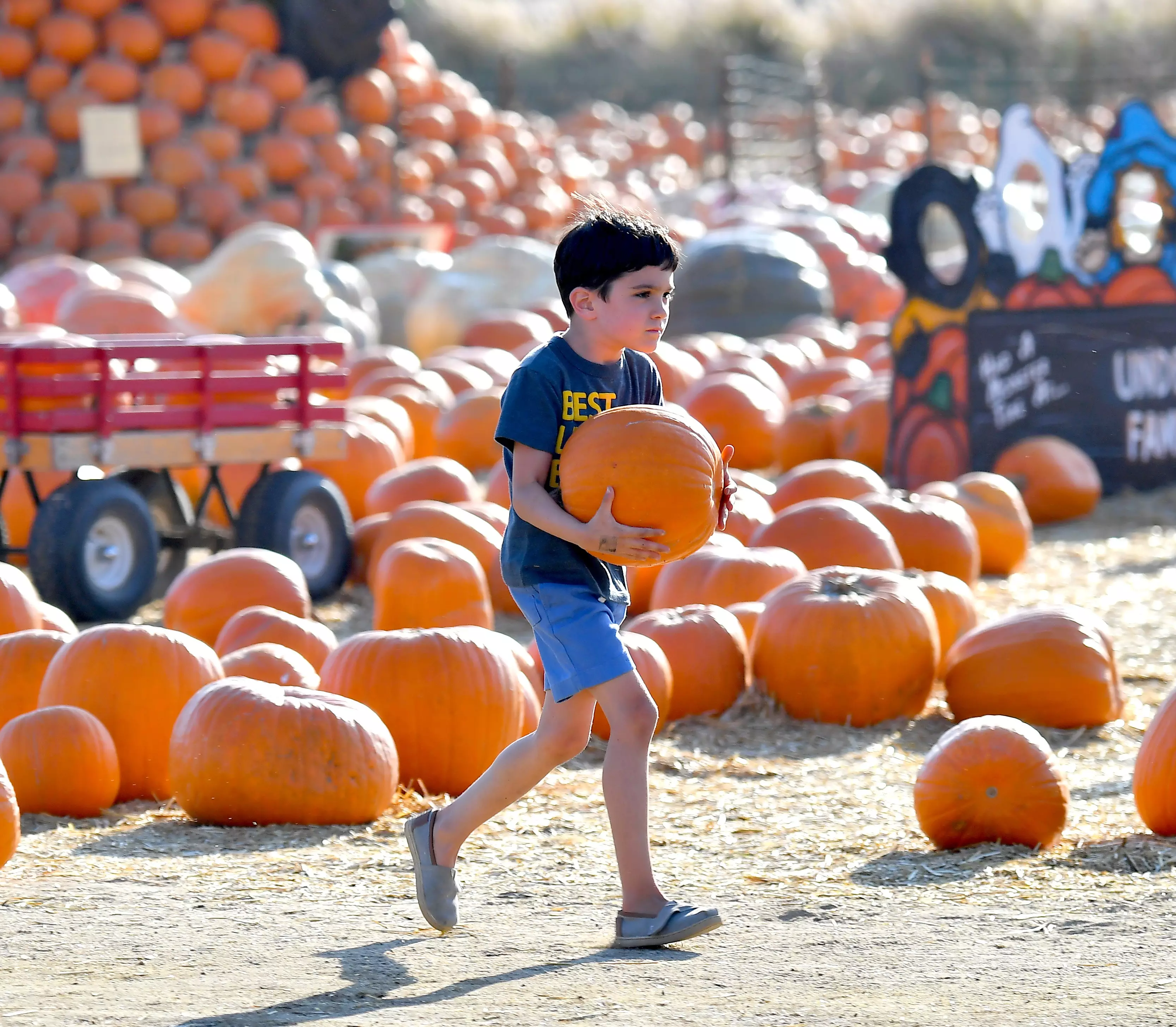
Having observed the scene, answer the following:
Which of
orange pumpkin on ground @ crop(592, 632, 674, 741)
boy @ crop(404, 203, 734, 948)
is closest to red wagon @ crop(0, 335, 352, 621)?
orange pumpkin on ground @ crop(592, 632, 674, 741)

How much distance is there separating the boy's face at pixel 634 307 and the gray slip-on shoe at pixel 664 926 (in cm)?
115

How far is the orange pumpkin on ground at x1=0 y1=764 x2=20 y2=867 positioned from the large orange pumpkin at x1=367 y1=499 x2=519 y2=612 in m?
3.50

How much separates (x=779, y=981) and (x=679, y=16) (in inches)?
1677

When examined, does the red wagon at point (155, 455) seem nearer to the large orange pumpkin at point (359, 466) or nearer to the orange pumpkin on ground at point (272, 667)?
the large orange pumpkin at point (359, 466)

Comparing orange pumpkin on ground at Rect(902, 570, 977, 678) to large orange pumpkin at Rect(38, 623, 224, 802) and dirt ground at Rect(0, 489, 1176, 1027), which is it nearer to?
dirt ground at Rect(0, 489, 1176, 1027)

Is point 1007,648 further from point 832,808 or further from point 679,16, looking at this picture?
point 679,16

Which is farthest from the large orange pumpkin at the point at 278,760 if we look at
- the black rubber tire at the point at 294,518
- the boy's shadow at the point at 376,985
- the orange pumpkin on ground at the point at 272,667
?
the black rubber tire at the point at 294,518

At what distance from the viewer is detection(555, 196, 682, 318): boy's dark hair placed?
3639 millimetres

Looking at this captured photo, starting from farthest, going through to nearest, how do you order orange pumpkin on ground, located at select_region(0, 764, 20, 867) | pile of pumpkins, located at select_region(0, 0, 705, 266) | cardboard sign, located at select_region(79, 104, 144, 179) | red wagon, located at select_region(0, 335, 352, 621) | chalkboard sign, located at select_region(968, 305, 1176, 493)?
1. pile of pumpkins, located at select_region(0, 0, 705, 266)
2. cardboard sign, located at select_region(79, 104, 144, 179)
3. chalkboard sign, located at select_region(968, 305, 1176, 493)
4. red wagon, located at select_region(0, 335, 352, 621)
5. orange pumpkin on ground, located at select_region(0, 764, 20, 867)

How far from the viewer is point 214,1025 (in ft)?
10.1

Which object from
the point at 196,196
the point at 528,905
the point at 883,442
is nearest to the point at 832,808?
the point at 528,905

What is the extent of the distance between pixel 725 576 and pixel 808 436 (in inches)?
163

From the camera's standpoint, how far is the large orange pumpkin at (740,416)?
36.0 feet

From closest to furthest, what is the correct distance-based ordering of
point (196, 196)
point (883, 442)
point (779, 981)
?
point (779, 981) → point (883, 442) → point (196, 196)
